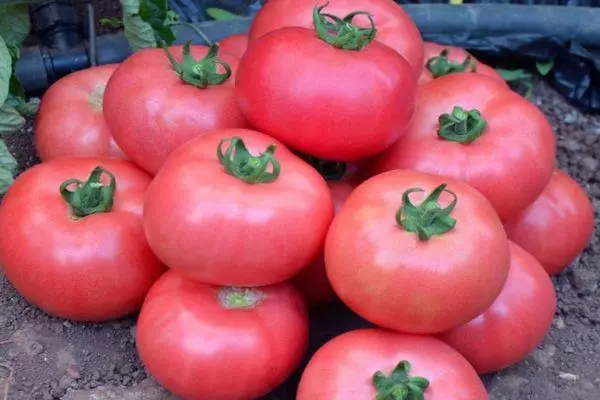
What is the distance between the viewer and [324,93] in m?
1.76

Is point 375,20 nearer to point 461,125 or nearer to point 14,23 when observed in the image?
point 461,125

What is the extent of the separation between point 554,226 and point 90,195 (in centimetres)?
114

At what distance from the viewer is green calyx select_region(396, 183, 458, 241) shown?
5.24 ft

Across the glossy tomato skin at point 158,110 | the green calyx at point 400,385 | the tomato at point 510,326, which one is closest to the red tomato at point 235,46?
the glossy tomato skin at point 158,110

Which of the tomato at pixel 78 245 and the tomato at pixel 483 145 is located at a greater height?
the tomato at pixel 483 145

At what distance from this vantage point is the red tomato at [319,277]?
6.35ft

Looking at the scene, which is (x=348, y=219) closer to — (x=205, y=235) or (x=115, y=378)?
(x=205, y=235)

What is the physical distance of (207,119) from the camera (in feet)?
6.36

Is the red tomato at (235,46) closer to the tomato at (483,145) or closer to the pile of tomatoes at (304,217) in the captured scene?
the pile of tomatoes at (304,217)

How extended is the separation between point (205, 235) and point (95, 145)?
73cm

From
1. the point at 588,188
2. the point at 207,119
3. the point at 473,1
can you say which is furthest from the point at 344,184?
Result: the point at 473,1

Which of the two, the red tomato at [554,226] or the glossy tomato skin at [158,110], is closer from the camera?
the glossy tomato skin at [158,110]

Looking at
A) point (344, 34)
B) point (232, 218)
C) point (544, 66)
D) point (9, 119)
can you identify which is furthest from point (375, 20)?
point (544, 66)

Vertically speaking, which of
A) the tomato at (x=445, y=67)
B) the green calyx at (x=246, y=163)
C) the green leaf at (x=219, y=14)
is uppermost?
the green calyx at (x=246, y=163)
